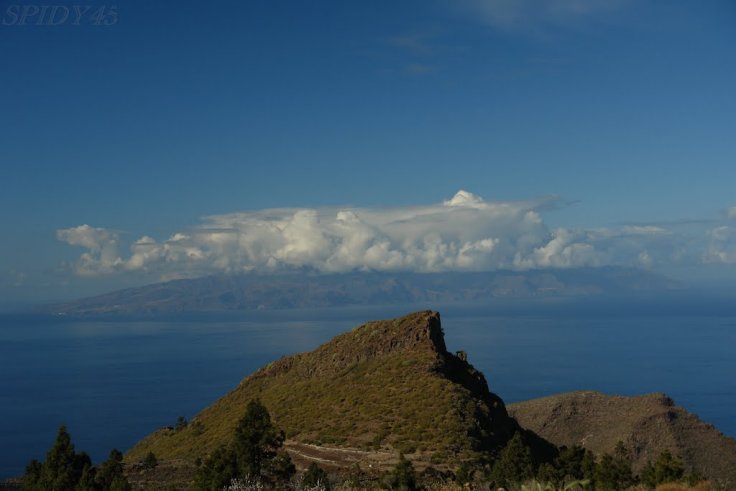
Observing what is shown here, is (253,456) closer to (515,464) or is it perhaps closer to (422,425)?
(515,464)

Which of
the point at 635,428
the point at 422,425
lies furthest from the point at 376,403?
the point at 635,428

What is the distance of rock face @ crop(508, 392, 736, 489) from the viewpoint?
65.0 m

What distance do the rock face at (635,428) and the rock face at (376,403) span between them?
24619 mm

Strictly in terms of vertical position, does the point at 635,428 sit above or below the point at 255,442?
below

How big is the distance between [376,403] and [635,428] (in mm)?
37682

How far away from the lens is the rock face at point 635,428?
65.0 metres

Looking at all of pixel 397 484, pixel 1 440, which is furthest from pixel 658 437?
pixel 1 440

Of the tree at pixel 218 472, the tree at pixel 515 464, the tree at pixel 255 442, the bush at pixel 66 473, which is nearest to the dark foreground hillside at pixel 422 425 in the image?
the tree at pixel 515 464

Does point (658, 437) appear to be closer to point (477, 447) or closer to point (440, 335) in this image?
point (440, 335)

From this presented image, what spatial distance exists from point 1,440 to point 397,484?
406ft

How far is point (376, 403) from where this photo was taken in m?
46.4

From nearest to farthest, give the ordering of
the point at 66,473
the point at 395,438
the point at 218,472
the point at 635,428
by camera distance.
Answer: the point at 218,472 → the point at 66,473 → the point at 395,438 → the point at 635,428

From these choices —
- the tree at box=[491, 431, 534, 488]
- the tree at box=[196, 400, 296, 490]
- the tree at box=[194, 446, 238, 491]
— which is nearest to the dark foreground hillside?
the tree at box=[491, 431, 534, 488]

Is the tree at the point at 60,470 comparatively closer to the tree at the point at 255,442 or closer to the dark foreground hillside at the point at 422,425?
the dark foreground hillside at the point at 422,425
